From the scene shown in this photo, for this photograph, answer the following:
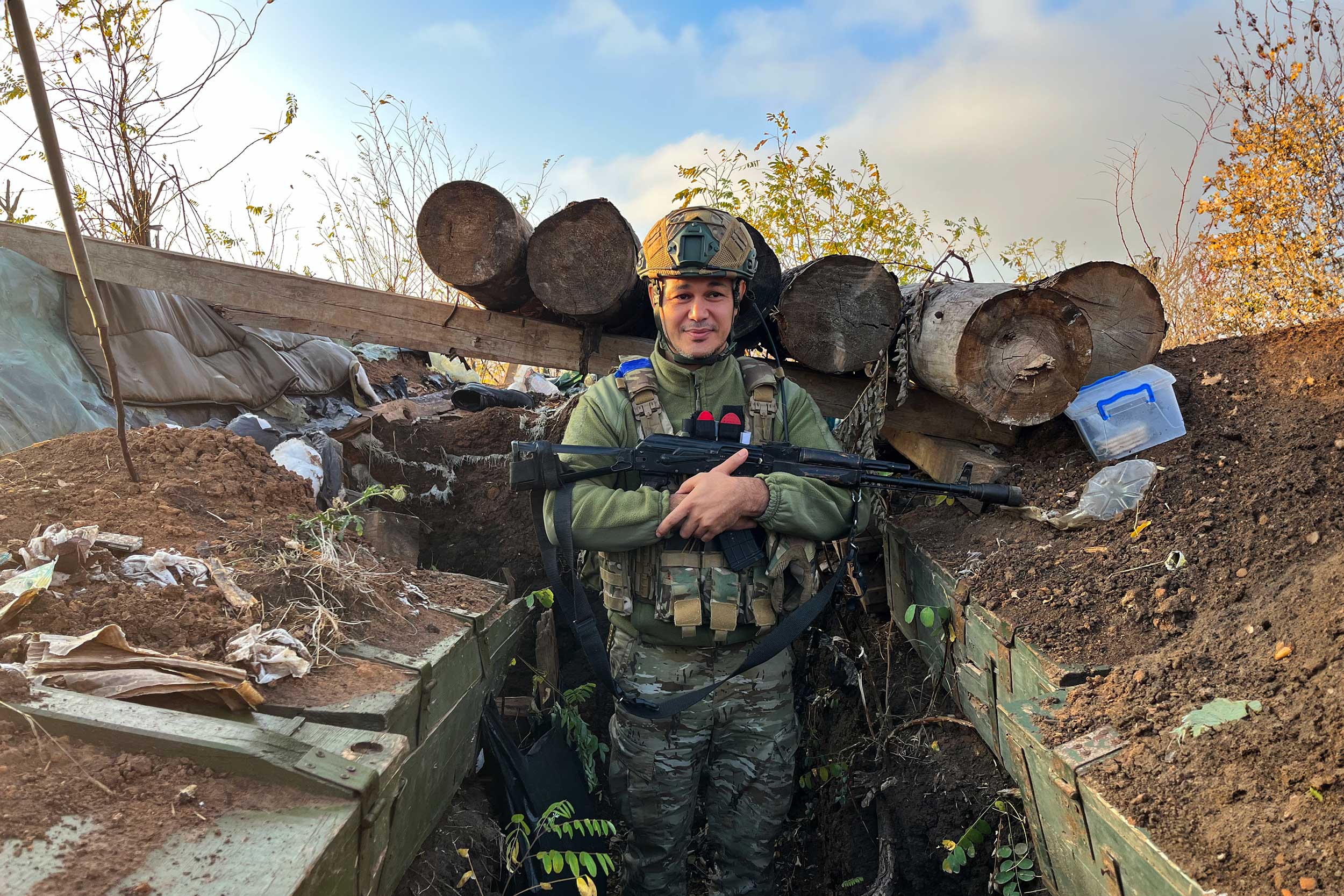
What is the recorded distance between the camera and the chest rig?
2656 millimetres

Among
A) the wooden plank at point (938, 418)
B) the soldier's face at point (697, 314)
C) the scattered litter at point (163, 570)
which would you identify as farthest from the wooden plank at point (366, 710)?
the wooden plank at point (938, 418)

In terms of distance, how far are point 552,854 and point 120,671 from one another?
4.24 ft

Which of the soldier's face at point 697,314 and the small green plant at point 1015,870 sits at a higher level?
the soldier's face at point 697,314

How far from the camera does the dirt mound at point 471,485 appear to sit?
4230 millimetres

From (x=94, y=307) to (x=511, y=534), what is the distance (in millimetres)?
2226

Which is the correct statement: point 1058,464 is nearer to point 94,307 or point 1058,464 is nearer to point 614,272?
point 614,272

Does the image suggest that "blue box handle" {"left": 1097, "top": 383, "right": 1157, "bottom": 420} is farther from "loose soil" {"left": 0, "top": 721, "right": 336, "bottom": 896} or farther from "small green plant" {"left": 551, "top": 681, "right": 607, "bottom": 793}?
"loose soil" {"left": 0, "top": 721, "right": 336, "bottom": 896}

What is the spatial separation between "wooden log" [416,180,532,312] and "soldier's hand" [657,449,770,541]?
5.04ft

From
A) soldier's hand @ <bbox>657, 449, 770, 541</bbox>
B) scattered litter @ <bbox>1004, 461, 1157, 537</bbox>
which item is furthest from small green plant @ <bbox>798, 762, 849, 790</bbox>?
soldier's hand @ <bbox>657, 449, 770, 541</bbox>

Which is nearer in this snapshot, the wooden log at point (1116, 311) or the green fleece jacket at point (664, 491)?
the green fleece jacket at point (664, 491)

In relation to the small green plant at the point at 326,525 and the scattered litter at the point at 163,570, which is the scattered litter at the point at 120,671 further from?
the small green plant at the point at 326,525

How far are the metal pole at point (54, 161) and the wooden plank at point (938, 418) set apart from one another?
114 inches

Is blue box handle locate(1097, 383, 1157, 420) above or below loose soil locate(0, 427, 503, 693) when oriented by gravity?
above

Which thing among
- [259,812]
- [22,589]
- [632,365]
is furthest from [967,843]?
[22,589]
